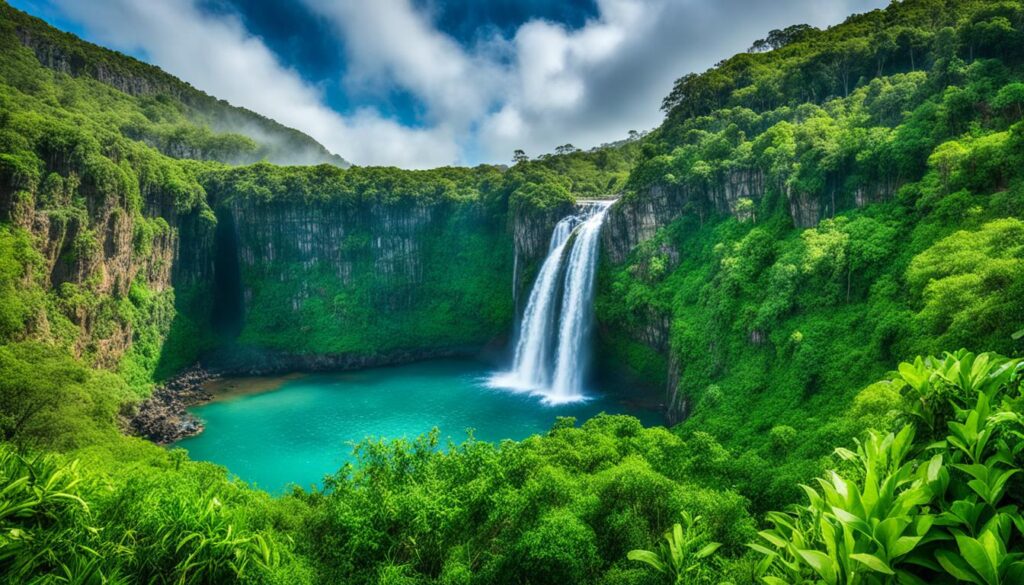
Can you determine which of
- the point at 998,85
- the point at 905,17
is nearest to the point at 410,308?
the point at 998,85

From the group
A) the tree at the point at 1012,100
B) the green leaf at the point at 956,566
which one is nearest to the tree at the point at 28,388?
the green leaf at the point at 956,566

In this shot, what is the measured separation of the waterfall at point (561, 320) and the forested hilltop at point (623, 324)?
6.22 ft

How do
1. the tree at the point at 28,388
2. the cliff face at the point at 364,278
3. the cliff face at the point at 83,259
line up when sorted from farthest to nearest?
the cliff face at the point at 364,278 → the cliff face at the point at 83,259 → the tree at the point at 28,388

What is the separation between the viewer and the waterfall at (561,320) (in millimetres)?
33188

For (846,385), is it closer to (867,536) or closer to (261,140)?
(867,536)

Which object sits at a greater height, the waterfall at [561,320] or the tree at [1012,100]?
the tree at [1012,100]

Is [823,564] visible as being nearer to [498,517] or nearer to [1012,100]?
[498,517]

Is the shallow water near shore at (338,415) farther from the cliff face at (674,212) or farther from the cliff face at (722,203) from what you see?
the cliff face at (722,203)

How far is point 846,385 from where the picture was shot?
49.2ft

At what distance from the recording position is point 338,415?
103ft

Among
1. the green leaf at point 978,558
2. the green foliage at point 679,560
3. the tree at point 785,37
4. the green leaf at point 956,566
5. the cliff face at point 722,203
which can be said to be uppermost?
the tree at point 785,37

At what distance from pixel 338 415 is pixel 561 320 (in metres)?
15.7

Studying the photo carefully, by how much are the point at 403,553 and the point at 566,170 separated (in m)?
57.8

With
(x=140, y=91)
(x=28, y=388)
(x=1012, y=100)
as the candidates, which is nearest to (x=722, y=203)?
(x=1012, y=100)
